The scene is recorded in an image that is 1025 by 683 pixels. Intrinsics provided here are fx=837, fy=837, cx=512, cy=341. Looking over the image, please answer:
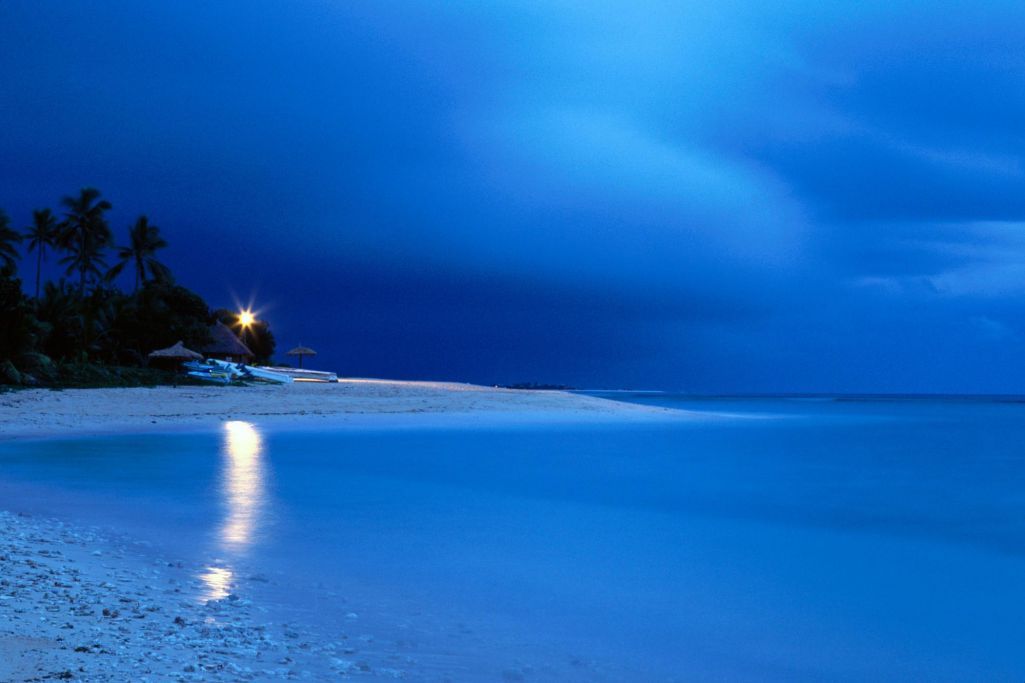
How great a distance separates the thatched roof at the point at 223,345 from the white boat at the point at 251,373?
9.33m

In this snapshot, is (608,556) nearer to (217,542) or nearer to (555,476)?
(217,542)

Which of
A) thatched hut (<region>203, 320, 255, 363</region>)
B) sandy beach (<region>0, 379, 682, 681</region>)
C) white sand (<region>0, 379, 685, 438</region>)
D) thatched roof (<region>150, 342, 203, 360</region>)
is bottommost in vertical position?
sandy beach (<region>0, 379, 682, 681</region>)

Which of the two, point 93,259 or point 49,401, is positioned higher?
point 93,259

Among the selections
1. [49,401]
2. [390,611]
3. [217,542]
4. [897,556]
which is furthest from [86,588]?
[49,401]

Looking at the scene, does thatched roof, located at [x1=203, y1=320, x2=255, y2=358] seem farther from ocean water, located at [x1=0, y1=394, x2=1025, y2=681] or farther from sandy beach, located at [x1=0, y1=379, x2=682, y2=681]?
sandy beach, located at [x1=0, y1=379, x2=682, y2=681]

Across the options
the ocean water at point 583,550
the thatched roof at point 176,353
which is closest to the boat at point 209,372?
the thatched roof at point 176,353

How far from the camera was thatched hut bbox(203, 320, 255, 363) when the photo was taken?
5778cm

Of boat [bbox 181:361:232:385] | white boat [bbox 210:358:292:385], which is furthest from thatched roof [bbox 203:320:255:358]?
boat [bbox 181:361:232:385]

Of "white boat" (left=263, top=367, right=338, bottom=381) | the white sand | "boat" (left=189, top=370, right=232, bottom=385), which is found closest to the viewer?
the white sand

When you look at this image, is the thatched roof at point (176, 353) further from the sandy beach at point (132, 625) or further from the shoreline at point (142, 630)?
the shoreline at point (142, 630)

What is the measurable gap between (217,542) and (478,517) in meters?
4.36

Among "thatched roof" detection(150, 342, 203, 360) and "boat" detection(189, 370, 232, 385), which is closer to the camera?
"boat" detection(189, 370, 232, 385)

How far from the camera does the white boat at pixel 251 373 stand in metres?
45.4

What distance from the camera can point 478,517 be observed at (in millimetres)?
12656
